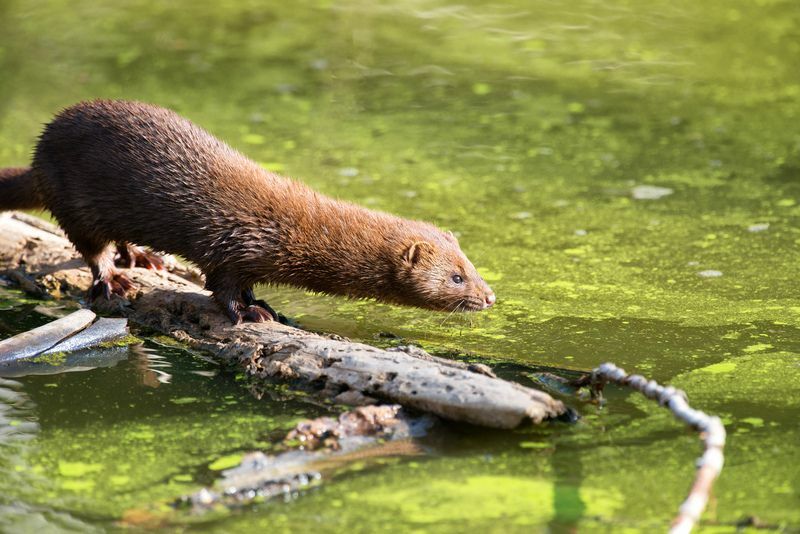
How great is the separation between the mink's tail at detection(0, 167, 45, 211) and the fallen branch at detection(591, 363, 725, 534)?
363cm

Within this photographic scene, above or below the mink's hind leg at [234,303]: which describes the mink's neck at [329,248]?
above

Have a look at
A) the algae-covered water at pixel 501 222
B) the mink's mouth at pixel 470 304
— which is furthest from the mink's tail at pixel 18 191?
the mink's mouth at pixel 470 304

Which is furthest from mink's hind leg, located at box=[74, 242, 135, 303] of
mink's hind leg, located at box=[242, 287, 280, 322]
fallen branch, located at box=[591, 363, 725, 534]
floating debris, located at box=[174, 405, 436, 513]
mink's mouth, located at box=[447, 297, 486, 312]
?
fallen branch, located at box=[591, 363, 725, 534]

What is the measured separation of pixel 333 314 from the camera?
6.43 metres

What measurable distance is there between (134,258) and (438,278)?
6.36 ft

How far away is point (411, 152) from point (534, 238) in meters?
2.24

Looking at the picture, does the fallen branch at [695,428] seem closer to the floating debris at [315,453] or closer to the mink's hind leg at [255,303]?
the floating debris at [315,453]

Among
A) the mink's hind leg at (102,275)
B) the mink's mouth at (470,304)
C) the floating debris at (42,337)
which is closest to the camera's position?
the floating debris at (42,337)

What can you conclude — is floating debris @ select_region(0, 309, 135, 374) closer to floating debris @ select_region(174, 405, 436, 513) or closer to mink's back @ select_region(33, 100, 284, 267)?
mink's back @ select_region(33, 100, 284, 267)

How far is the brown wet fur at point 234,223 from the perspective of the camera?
227 inches

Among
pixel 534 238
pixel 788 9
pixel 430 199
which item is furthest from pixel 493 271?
pixel 788 9

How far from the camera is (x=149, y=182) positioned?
19.3 ft

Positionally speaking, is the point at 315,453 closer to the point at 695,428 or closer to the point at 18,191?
the point at 695,428

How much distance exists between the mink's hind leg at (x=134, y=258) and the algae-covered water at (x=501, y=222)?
595mm
